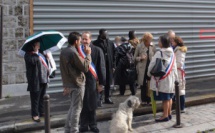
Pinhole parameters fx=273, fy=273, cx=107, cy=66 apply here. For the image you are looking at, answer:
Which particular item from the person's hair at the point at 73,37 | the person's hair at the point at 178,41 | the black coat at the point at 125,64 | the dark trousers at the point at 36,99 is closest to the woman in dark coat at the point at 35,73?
the dark trousers at the point at 36,99

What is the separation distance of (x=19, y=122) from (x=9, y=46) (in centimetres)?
268

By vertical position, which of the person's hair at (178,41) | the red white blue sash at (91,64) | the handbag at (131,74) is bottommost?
the handbag at (131,74)

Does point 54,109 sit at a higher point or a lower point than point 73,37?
lower

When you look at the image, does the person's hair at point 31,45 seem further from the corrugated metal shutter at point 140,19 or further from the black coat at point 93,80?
the corrugated metal shutter at point 140,19

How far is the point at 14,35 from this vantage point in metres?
7.32

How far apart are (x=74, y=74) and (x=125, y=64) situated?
2256 mm

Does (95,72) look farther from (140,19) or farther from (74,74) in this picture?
(140,19)

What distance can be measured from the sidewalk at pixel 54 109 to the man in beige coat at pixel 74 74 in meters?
1.04

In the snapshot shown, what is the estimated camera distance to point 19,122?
5.33 meters

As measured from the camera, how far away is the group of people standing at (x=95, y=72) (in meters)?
4.54

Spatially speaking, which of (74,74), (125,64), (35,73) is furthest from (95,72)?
(125,64)

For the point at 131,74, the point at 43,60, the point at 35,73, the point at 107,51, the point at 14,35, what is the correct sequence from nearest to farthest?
the point at 35,73, the point at 43,60, the point at 107,51, the point at 131,74, the point at 14,35

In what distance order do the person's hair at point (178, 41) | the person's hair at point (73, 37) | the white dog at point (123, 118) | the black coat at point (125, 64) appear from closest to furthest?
the person's hair at point (73, 37) → the white dog at point (123, 118) → the person's hair at point (178, 41) → the black coat at point (125, 64)

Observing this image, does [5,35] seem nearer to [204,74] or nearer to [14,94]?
[14,94]
